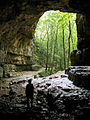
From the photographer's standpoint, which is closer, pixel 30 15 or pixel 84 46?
pixel 30 15

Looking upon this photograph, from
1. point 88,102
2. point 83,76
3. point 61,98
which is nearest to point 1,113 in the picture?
point 61,98

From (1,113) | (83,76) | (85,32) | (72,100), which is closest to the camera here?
(1,113)

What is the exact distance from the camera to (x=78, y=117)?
3223 millimetres

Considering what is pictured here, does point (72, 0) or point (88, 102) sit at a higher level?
point (72, 0)

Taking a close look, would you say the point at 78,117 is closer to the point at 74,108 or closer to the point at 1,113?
the point at 74,108

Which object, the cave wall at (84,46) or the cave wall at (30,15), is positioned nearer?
the cave wall at (30,15)

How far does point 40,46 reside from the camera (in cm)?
2998

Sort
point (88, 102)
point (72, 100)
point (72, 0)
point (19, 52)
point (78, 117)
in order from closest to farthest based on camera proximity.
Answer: point (78, 117)
point (88, 102)
point (72, 100)
point (72, 0)
point (19, 52)

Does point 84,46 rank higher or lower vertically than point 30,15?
lower

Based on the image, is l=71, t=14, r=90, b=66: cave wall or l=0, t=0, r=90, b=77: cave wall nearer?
l=0, t=0, r=90, b=77: cave wall

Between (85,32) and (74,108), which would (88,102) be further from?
(85,32)

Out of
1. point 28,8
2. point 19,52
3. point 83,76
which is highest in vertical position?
point 28,8

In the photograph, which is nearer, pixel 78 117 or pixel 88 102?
pixel 78 117

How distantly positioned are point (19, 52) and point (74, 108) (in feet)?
51.6
